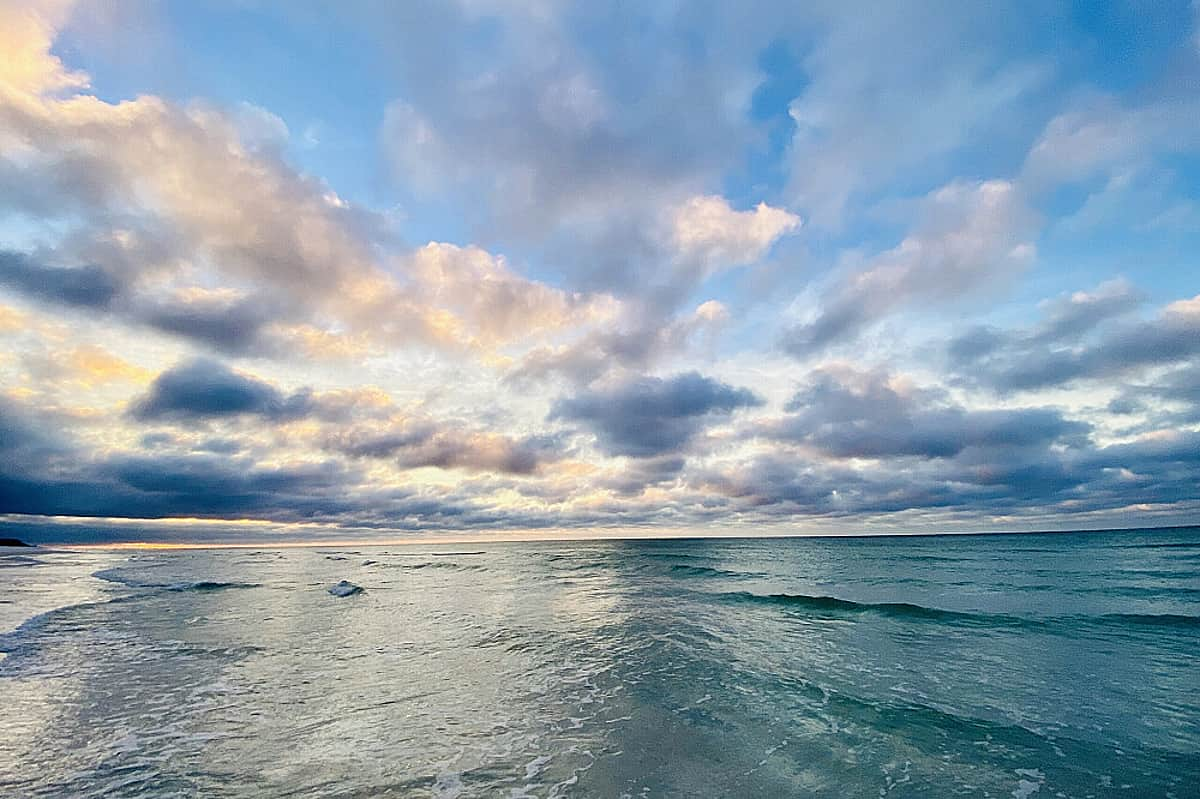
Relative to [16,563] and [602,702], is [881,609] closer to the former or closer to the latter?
[602,702]

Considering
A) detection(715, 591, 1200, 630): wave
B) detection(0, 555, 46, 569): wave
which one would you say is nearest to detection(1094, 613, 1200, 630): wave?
detection(715, 591, 1200, 630): wave

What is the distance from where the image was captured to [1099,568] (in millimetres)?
46844

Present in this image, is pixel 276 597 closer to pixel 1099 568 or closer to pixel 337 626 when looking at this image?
pixel 337 626

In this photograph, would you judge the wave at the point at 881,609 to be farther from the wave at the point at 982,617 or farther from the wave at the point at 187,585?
the wave at the point at 187,585

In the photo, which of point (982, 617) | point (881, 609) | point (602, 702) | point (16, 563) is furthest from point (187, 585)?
point (16, 563)

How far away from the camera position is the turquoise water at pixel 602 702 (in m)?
8.23

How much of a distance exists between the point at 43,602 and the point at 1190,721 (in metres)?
42.2

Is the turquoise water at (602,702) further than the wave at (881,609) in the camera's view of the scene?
No

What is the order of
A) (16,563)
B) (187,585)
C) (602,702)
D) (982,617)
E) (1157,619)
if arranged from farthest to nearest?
(16,563)
(187,585)
(982,617)
(1157,619)
(602,702)

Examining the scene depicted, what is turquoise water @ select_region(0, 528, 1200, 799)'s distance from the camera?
823 cm

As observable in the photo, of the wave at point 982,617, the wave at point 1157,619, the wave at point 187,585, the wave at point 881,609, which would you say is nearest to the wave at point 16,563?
the wave at point 187,585

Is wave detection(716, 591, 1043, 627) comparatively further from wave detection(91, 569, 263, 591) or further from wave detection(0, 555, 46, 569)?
wave detection(0, 555, 46, 569)

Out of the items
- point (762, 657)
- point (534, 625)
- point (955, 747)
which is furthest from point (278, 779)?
point (534, 625)

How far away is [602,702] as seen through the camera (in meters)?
11.8
